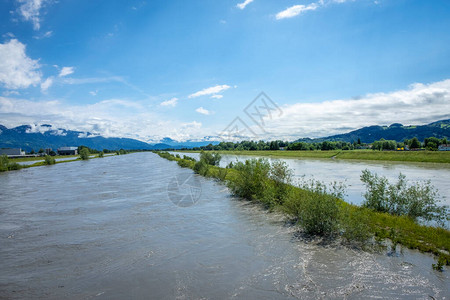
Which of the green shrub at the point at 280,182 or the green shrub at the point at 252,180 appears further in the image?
the green shrub at the point at 252,180

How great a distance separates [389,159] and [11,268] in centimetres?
8077

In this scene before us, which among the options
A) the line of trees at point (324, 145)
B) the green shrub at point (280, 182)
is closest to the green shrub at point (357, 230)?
the green shrub at point (280, 182)

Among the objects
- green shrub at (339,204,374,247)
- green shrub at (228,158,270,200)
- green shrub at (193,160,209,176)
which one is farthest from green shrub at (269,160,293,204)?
green shrub at (193,160,209,176)

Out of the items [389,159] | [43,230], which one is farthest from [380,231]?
[389,159]

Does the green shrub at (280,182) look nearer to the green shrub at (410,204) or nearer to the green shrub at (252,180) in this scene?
the green shrub at (252,180)

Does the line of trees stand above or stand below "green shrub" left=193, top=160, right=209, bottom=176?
above

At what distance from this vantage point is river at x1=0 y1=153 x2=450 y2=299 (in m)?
8.46

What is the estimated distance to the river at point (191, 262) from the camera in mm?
8461

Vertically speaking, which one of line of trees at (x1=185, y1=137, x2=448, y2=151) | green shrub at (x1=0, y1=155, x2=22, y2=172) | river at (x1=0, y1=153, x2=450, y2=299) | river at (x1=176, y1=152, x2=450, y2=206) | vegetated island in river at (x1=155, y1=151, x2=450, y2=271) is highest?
line of trees at (x1=185, y1=137, x2=448, y2=151)

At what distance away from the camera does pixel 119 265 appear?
10586mm

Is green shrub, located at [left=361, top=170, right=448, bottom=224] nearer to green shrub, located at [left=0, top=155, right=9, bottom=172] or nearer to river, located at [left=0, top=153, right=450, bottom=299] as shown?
river, located at [left=0, top=153, right=450, bottom=299]

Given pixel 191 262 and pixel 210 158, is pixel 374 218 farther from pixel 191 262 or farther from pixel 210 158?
pixel 210 158

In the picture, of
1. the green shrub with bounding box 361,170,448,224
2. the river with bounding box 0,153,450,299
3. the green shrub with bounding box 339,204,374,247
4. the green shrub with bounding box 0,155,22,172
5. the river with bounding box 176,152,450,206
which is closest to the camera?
the river with bounding box 0,153,450,299

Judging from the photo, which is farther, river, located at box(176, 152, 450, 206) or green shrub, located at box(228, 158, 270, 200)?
river, located at box(176, 152, 450, 206)
